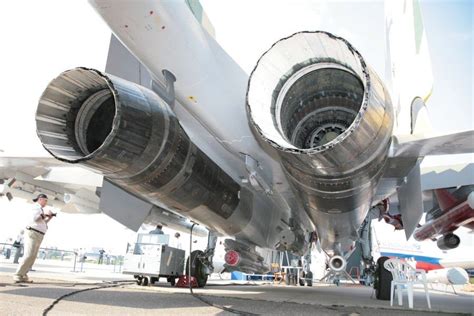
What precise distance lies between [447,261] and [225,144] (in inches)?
1265

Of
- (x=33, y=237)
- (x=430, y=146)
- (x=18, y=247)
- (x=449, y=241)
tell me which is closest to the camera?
(x=430, y=146)

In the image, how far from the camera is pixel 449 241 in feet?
28.9

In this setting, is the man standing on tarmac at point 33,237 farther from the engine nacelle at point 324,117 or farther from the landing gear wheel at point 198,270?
the engine nacelle at point 324,117

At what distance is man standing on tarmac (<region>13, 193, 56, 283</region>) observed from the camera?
17.3ft

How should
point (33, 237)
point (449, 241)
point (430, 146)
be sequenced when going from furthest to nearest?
point (449, 241), point (33, 237), point (430, 146)

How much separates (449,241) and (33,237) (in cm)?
870

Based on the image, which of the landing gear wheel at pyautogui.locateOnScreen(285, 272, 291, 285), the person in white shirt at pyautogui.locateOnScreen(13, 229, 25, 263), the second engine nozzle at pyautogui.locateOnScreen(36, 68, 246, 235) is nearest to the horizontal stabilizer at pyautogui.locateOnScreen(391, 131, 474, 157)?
the second engine nozzle at pyautogui.locateOnScreen(36, 68, 246, 235)

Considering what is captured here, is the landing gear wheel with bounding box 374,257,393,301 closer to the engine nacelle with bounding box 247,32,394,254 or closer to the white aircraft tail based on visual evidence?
the engine nacelle with bounding box 247,32,394,254

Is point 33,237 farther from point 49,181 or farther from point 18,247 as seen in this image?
point 18,247

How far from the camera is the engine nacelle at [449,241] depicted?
870 centimetres

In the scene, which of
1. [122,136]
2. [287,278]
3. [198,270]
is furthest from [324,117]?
[287,278]

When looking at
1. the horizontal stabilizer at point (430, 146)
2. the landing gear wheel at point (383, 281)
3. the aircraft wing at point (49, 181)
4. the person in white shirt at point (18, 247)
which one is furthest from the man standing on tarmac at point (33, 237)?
the person in white shirt at point (18, 247)

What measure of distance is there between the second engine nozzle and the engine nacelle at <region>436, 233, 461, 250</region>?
7.31m

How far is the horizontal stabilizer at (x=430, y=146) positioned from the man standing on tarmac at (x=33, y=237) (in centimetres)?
489
